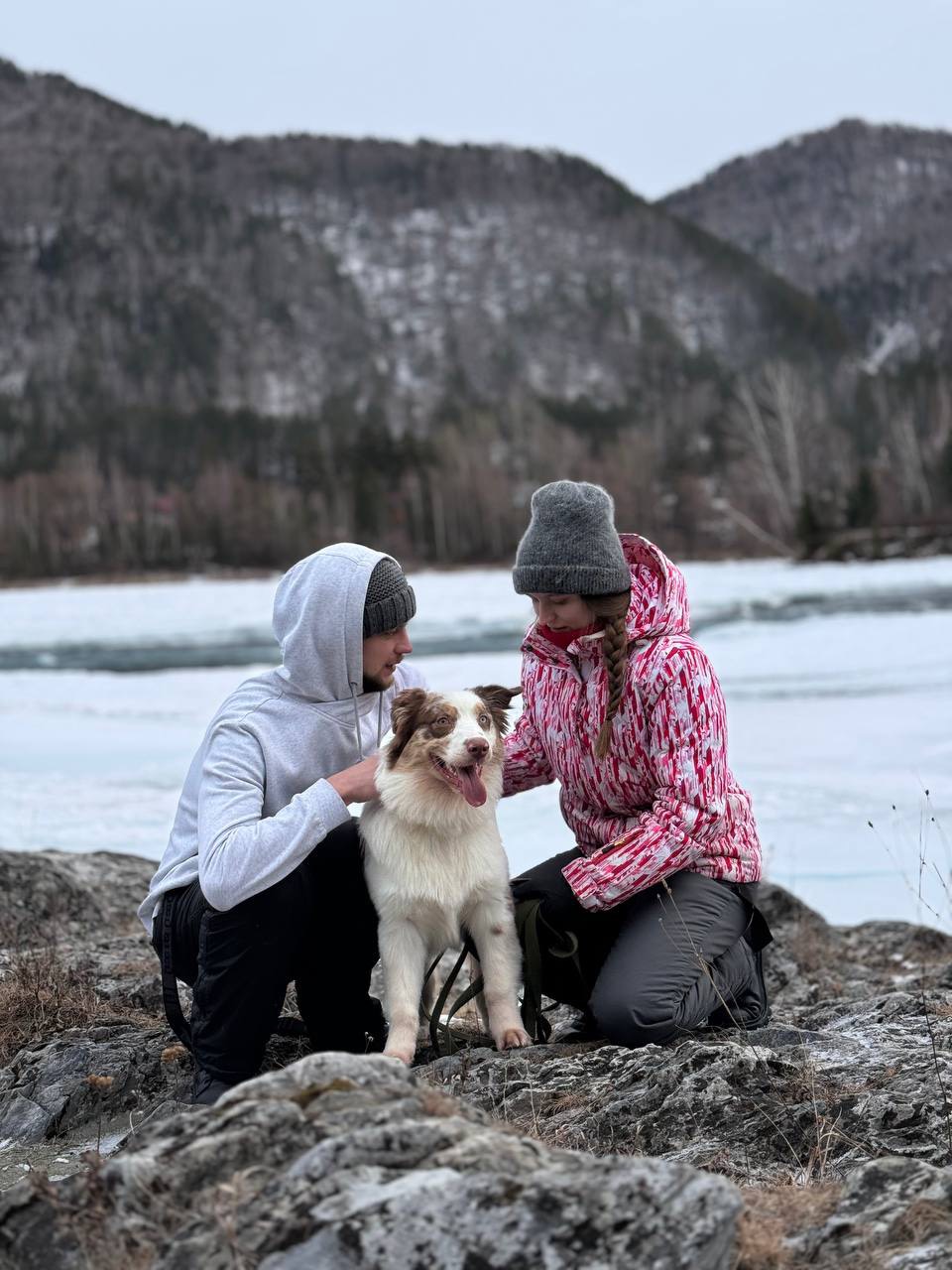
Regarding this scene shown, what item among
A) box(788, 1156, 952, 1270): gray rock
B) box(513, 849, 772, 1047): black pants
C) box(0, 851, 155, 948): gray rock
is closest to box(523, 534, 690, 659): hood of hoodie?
box(513, 849, 772, 1047): black pants

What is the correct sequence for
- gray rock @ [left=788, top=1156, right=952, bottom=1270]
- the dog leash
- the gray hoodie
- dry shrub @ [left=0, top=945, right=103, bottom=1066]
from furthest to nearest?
dry shrub @ [left=0, top=945, right=103, bottom=1066]
the dog leash
the gray hoodie
gray rock @ [left=788, top=1156, right=952, bottom=1270]

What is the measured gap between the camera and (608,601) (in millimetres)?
3855

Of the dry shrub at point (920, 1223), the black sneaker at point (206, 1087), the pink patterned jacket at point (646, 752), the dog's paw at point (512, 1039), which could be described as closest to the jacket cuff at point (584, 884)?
the pink patterned jacket at point (646, 752)

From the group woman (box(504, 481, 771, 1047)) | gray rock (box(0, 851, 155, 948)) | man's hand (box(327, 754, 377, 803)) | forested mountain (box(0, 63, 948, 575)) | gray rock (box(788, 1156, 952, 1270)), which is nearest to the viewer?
gray rock (box(788, 1156, 952, 1270))

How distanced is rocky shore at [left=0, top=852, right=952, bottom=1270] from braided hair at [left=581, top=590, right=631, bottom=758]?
96 cm

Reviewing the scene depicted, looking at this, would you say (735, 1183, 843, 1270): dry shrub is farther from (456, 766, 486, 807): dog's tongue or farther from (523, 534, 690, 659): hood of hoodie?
(523, 534, 690, 659): hood of hoodie

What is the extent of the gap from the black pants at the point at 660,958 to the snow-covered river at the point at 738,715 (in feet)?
2.37

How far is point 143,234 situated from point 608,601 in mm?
184360

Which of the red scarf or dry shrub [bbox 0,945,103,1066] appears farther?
dry shrub [bbox 0,945,103,1066]

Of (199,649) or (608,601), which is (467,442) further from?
(608,601)

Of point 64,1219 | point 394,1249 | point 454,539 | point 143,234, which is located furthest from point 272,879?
point 143,234

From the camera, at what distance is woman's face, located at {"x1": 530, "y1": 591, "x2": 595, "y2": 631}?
12.6 feet

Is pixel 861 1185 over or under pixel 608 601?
under

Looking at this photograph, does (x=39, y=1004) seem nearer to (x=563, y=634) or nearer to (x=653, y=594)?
(x=563, y=634)
